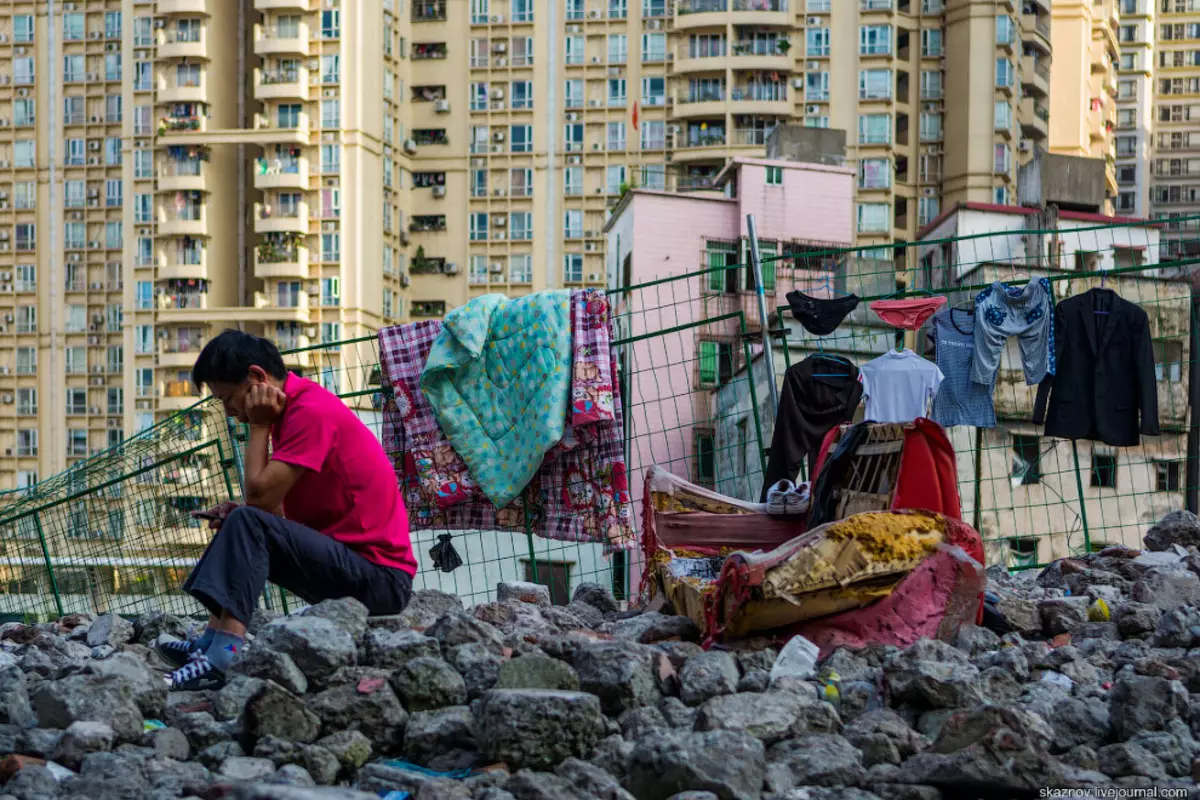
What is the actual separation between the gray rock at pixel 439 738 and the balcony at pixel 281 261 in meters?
57.0

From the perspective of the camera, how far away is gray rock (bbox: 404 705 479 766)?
201 inches

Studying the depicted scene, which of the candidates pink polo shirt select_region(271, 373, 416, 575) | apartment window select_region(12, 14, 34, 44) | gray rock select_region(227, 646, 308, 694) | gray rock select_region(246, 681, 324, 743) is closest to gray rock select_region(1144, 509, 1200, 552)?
pink polo shirt select_region(271, 373, 416, 575)

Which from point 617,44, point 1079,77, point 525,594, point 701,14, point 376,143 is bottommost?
point 525,594

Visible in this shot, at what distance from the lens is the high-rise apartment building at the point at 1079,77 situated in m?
77.2

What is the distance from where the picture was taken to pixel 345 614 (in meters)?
5.94

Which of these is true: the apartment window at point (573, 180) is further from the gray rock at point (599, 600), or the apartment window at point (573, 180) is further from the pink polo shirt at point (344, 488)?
the pink polo shirt at point (344, 488)

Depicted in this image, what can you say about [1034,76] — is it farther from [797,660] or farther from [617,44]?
[797,660]

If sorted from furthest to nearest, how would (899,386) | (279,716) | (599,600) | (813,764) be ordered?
(899,386)
(599,600)
(279,716)
(813,764)

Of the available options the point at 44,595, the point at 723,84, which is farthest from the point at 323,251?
the point at 44,595

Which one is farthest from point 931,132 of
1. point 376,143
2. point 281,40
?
point 281,40

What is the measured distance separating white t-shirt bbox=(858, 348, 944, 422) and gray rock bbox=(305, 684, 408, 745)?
20.0 feet

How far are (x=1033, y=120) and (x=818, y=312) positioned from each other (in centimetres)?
5887

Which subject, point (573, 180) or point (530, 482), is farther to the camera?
point (573, 180)

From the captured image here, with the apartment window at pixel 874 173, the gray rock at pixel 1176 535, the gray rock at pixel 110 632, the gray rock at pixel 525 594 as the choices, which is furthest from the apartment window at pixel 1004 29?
the gray rock at pixel 110 632
